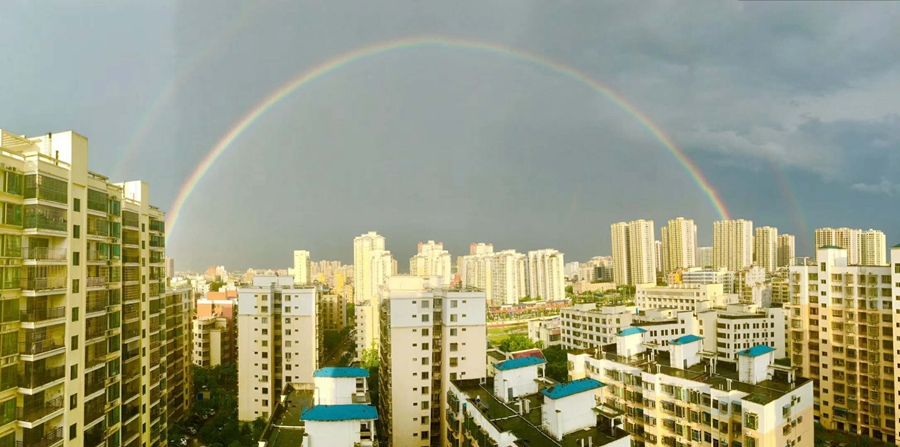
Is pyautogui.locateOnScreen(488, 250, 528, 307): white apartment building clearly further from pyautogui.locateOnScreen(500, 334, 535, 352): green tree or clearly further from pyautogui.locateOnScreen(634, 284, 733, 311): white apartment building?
pyautogui.locateOnScreen(500, 334, 535, 352): green tree

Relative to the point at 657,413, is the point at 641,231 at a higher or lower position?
higher

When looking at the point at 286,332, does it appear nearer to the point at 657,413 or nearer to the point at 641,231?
the point at 657,413

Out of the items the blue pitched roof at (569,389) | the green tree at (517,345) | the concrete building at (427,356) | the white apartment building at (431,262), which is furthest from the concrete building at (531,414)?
the white apartment building at (431,262)

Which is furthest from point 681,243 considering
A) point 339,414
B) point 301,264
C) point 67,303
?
point 67,303

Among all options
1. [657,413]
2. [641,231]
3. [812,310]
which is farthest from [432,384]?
[641,231]

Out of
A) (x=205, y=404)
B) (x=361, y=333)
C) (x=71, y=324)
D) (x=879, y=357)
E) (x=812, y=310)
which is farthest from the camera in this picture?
(x=361, y=333)

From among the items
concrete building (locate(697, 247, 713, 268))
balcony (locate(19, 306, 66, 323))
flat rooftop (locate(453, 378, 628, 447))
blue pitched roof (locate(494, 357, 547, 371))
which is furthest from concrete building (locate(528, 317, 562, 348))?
concrete building (locate(697, 247, 713, 268))
